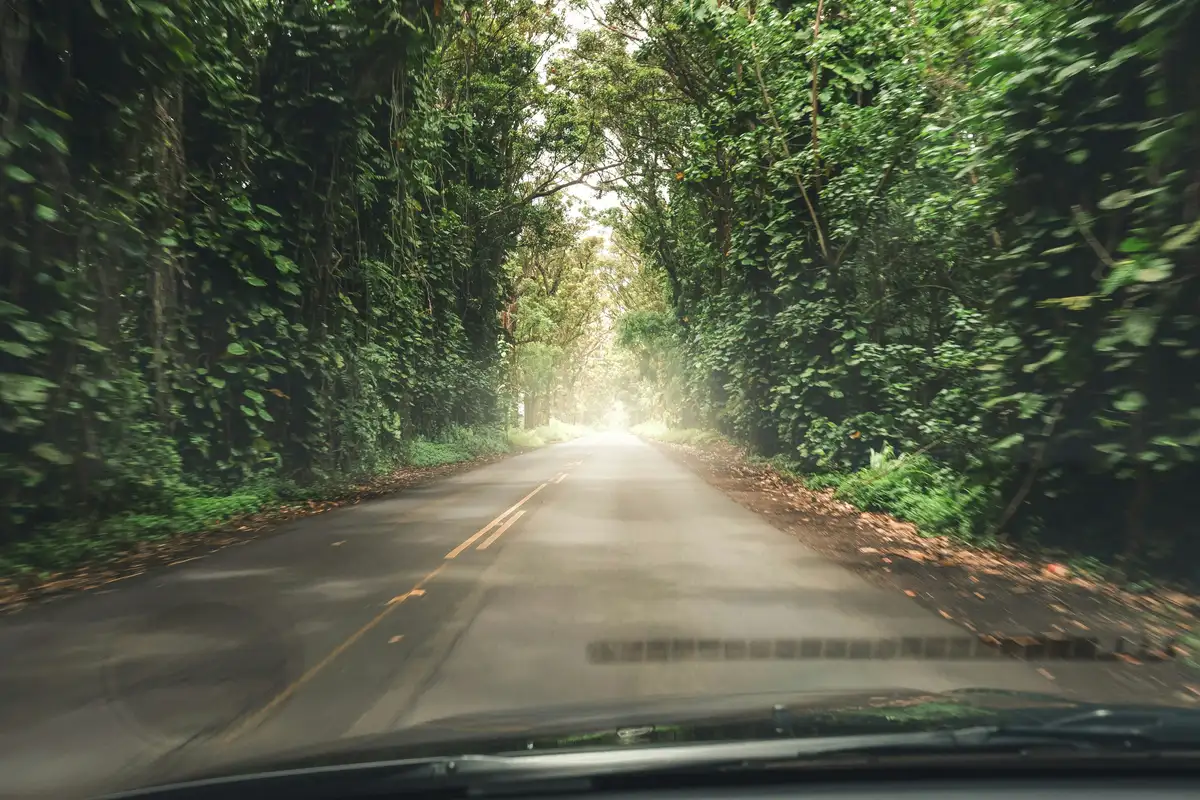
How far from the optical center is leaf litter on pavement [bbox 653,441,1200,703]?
583 centimetres

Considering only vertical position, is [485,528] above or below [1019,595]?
above

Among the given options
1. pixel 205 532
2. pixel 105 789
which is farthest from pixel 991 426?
pixel 205 532

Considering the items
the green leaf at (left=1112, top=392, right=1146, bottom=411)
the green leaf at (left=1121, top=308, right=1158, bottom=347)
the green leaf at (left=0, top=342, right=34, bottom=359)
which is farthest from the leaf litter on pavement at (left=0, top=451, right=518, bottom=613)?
the green leaf at (left=1121, top=308, right=1158, bottom=347)

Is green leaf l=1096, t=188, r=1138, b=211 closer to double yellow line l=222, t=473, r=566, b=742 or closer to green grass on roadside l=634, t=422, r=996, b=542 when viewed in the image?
green grass on roadside l=634, t=422, r=996, b=542

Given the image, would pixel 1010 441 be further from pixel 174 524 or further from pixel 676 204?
pixel 676 204

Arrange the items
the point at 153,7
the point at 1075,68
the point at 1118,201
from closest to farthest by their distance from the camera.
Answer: the point at 1118,201
the point at 1075,68
the point at 153,7

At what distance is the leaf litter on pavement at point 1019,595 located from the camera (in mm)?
5832

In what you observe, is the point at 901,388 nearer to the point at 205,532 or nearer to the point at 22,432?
the point at 205,532

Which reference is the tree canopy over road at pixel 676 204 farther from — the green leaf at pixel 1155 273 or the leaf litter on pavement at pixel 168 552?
the leaf litter on pavement at pixel 168 552

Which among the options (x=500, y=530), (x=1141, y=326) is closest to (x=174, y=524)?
(x=500, y=530)

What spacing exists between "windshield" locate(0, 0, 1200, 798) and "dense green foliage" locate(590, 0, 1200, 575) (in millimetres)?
63

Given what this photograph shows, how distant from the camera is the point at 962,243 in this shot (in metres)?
13.5

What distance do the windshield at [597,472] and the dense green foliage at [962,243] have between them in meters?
0.06

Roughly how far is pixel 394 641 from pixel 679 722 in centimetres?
371
